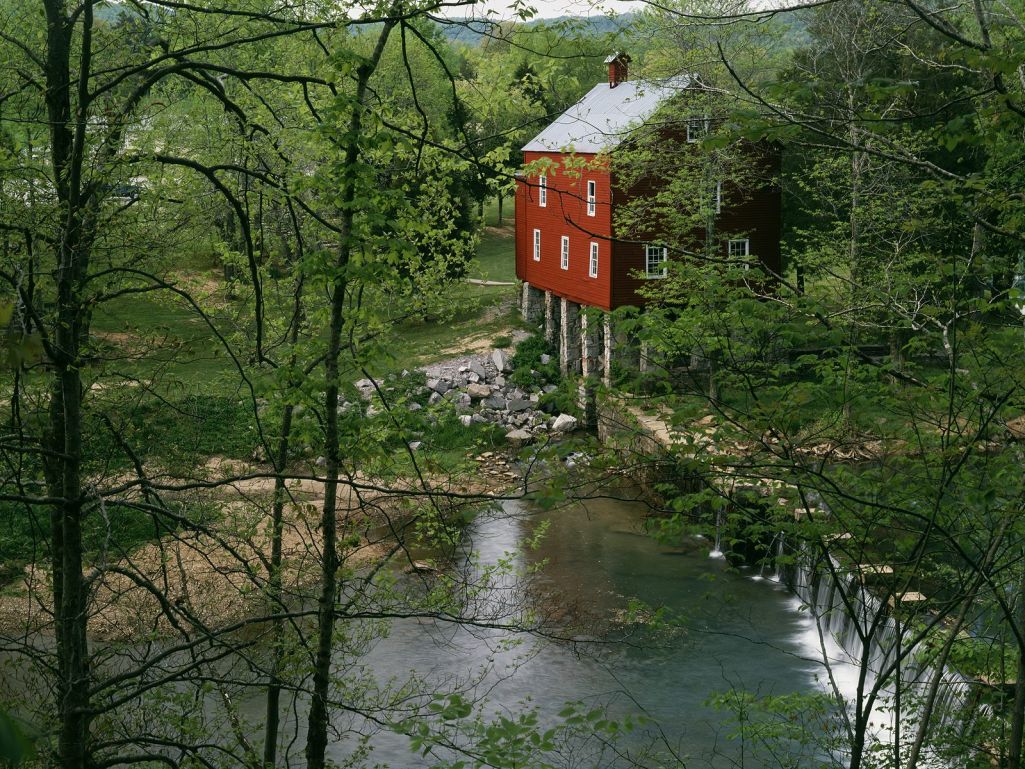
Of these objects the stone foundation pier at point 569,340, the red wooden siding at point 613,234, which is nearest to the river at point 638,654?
the red wooden siding at point 613,234

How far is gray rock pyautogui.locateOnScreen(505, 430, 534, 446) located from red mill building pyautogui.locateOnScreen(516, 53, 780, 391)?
296cm

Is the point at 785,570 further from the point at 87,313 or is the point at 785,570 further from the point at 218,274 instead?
the point at 218,274

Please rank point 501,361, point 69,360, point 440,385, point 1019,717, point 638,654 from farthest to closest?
point 501,361 → point 440,385 → point 638,654 → point 1019,717 → point 69,360

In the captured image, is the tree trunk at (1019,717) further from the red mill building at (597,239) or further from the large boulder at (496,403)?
the large boulder at (496,403)

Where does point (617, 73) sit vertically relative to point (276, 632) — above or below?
above

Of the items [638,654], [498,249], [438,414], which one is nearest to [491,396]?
[638,654]

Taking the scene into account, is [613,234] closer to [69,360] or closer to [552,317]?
[552,317]

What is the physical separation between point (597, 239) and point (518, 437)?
19.8 feet

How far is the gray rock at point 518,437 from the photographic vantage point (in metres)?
28.2

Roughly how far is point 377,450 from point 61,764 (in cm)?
369

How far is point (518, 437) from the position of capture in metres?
28.5

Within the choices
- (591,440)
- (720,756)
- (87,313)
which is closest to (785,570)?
(720,756)

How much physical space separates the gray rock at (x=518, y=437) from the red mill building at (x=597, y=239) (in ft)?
9.72

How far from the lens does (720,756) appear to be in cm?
1254
